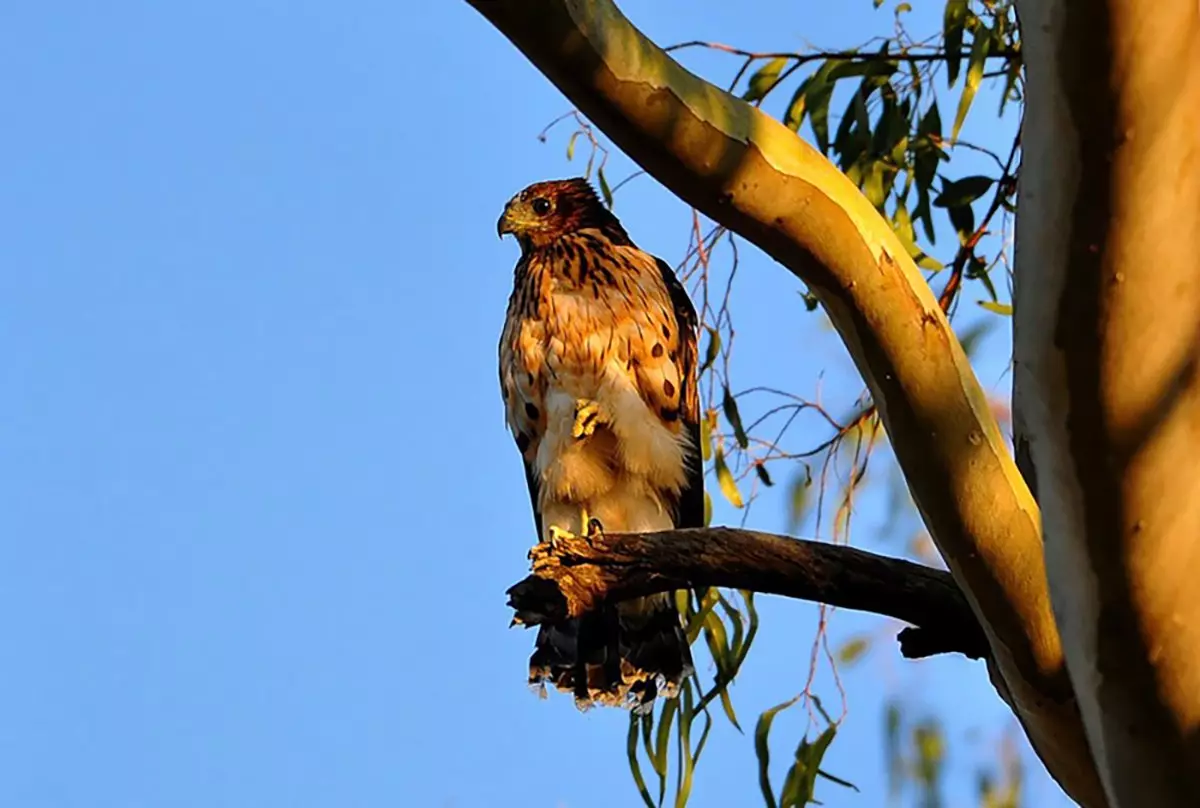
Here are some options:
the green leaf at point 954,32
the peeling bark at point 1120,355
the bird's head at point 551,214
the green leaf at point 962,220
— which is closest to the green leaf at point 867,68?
the green leaf at point 954,32

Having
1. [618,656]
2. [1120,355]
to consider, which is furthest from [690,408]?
[1120,355]

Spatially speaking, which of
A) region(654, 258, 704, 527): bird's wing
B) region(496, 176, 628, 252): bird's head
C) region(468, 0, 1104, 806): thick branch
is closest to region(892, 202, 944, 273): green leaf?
region(654, 258, 704, 527): bird's wing


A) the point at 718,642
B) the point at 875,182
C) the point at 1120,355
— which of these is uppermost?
the point at 875,182

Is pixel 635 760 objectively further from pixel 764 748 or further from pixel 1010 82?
pixel 1010 82

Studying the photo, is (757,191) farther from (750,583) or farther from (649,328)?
(649,328)

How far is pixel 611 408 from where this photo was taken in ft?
11.5

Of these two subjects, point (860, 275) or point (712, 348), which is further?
point (712, 348)

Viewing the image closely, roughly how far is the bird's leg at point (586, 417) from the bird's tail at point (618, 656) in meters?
0.36

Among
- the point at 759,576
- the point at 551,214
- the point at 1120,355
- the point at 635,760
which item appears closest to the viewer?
the point at 1120,355

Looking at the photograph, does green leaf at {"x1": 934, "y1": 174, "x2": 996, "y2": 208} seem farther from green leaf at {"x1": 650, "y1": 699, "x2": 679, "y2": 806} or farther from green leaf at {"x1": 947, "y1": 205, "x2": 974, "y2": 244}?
green leaf at {"x1": 650, "y1": 699, "x2": 679, "y2": 806}

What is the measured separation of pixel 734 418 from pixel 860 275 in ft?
5.29

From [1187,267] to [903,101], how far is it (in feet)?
7.15

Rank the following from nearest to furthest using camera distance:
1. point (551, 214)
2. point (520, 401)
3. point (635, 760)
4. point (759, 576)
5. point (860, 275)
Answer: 1. point (860, 275)
2. point (759, 576)
3. point (635, 760)
4. point (520, 401)
5. point (551, 214)

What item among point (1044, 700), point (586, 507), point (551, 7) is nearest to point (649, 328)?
point (586, 507)
